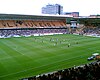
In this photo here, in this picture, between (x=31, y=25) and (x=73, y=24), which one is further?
(x=73, y=24)

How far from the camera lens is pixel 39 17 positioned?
82250 mm

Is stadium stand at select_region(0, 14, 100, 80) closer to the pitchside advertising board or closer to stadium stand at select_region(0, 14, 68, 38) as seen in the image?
stadium stand at select_region(0, 14, 68, 38)

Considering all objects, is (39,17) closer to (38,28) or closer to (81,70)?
(38,28)

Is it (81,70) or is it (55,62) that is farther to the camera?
(55,62)

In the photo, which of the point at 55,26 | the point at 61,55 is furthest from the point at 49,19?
the point at 61,55

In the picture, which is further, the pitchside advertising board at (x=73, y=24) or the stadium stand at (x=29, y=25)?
the pitchside advertising board at (x=73, y=24)

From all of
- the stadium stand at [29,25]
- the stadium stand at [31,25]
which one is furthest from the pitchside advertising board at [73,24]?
the stadium stand at [29,25]

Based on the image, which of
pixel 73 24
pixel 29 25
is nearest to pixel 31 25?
pixel 29 25

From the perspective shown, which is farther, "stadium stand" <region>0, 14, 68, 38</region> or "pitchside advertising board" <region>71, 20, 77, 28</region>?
"pitchside advertising board" <region>71, 20, 77, 28</region>

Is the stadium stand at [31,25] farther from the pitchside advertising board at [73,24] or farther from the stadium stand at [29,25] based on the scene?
the pitchside advertising board at [73,24]

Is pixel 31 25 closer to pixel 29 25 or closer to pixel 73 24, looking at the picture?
pixel 29 25

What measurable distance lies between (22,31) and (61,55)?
44493 mm

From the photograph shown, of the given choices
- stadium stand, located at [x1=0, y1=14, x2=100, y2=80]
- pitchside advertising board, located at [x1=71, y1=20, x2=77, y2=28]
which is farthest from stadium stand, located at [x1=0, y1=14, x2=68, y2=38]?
pitchside advertising board, located at [x1=71, y1=20, x2=77, y2=28]

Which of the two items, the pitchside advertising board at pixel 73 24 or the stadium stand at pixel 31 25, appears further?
the pitchside advertising board at pixel 73 24
